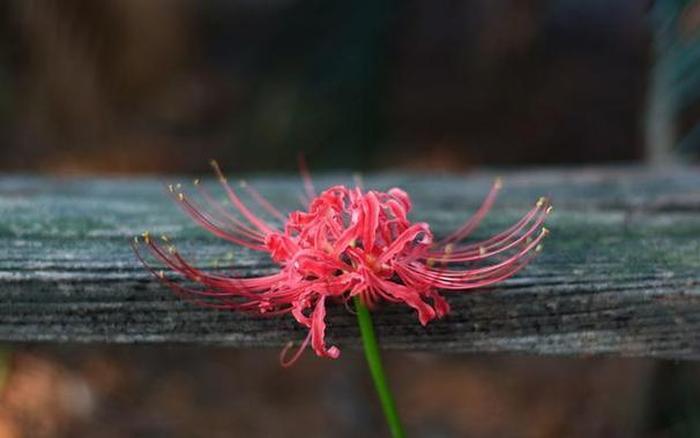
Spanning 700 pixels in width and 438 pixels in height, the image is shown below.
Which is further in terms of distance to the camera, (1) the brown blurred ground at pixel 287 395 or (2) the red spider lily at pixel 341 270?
(1) the brown blurred ground at pixel 287 395

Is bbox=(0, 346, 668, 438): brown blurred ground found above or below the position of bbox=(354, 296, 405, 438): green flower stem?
above

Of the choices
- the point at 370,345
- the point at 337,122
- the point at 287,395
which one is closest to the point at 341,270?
the point at 370,345

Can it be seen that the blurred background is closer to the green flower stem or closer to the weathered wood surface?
the weathered wood surface

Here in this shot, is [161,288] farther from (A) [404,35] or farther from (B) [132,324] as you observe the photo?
(A) [404,35]

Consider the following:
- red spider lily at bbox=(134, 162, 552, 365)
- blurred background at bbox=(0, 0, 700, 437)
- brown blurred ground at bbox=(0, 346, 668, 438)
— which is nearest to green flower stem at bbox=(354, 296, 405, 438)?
red spider lily at bbox=(134, 162, 552, 365)

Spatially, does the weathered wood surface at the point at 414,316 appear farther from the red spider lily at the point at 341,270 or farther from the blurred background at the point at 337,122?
the blurred background at the point at 337,122

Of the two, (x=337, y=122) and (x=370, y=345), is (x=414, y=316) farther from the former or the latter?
(x=337, y=122)

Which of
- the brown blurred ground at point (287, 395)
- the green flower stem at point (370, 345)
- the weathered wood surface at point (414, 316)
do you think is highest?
the brown blurred ground at point (287, 395)

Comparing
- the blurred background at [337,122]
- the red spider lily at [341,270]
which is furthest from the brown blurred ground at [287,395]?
the red spider lily at [341,270]
